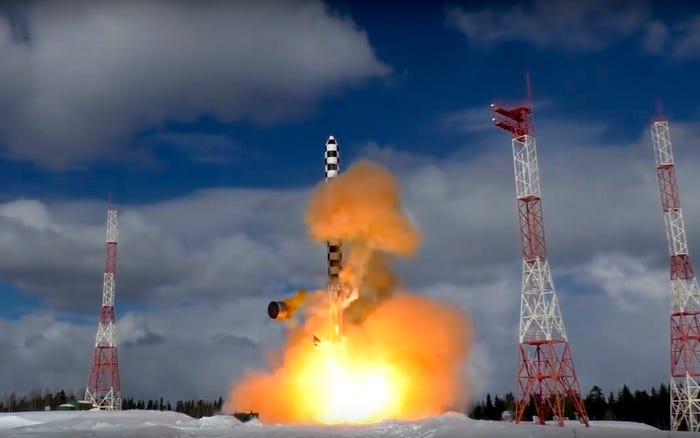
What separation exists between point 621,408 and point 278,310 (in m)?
73.8

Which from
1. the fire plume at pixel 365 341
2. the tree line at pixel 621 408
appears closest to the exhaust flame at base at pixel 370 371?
the fire plume at pixel 365 341

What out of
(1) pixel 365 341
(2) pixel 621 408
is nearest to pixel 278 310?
(1) pixel 365 341

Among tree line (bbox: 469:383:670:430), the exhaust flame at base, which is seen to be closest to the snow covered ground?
the exhaust flame at base

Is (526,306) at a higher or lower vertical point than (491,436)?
higher

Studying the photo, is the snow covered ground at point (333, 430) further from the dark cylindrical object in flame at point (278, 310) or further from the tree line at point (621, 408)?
the tree line at point (621, 408)

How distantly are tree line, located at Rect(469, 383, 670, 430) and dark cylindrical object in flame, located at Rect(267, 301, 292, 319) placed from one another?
163 ft

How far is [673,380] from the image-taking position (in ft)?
260

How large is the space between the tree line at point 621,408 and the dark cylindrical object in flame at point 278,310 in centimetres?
4965

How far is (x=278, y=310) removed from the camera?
246 ft

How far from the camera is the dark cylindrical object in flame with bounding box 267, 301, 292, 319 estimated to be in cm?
7519

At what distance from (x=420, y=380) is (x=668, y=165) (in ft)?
127

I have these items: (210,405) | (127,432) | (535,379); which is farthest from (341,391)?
(210,405)

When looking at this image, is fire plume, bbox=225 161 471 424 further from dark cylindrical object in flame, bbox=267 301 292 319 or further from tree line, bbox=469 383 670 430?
tree line, bbox=469 383 670 430

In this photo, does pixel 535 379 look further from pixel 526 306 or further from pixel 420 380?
pixel 420 380
